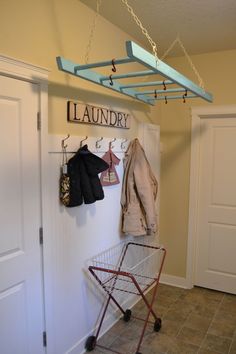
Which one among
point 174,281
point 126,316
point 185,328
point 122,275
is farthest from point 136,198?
point 174,281

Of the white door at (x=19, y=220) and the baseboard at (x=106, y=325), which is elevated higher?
the white door at (x=19, y=220)

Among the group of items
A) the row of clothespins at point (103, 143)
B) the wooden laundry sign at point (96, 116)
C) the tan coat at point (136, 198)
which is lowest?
the tan coat at point (136, 198)

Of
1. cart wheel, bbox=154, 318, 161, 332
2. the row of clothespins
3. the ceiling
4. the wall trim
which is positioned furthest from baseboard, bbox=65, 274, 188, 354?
the ceiling

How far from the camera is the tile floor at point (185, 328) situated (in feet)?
8.19

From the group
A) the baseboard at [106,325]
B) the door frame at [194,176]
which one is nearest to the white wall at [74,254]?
the baseboard at [106,325]

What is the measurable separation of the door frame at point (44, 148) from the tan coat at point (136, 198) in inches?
39.5

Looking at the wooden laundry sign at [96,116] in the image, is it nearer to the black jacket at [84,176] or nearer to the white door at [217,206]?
the black jacket at [84,176]

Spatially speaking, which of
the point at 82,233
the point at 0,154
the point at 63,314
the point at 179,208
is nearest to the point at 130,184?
the point at 82,233

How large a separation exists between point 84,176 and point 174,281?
86.2 inches

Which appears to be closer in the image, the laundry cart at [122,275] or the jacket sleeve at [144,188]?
the laundry cart at [122,275]

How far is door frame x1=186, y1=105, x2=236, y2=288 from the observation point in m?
3.37

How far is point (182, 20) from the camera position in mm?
2521

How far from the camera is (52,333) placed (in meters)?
2.09

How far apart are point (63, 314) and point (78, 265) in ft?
1.17
